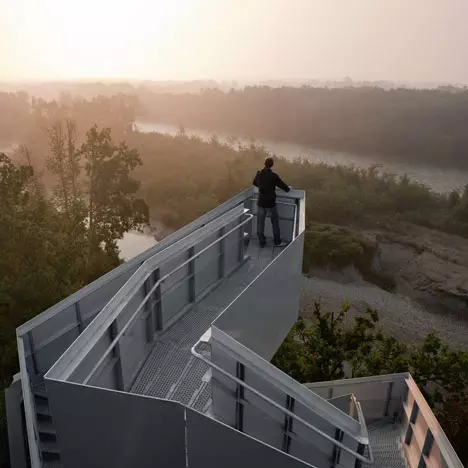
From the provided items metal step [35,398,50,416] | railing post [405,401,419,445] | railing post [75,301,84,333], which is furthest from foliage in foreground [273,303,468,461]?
metal step [35,398,50,416]

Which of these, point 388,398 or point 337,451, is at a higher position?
point 337,451

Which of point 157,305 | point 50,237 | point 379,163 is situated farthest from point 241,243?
point 379,163

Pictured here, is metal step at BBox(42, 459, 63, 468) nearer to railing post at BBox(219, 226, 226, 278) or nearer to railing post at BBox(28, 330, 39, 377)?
railing post at BBox(28, 330, 39, 377)

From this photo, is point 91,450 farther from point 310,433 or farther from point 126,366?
point 310,433

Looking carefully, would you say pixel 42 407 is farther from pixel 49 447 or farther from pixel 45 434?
pixel 49 447

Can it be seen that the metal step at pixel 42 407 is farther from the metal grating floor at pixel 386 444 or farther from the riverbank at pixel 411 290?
the riverbank at pixel 411 290

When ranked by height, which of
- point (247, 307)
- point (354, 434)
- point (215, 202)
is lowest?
point (215, 202)

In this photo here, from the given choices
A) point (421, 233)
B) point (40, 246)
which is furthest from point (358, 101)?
point (40, 246)
